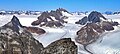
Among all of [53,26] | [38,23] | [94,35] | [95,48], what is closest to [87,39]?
[94,35]

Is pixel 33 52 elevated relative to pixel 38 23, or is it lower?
elevated

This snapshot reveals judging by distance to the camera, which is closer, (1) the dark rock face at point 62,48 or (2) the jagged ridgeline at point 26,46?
(1) the dark rock face at point 62,48

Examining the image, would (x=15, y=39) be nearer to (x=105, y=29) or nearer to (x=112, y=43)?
(x=112, y=43)

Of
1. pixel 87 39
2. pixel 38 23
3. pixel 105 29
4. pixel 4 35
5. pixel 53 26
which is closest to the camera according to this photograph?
pixel 4 35

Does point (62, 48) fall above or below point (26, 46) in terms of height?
above

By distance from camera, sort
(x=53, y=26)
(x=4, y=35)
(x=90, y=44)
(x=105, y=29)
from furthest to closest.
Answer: (x=53, y=26)
(x=105, y=29)
(x=90, y=44)
(x=4, y=35)

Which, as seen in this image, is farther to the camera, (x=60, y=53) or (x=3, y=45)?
(x=3, y=45)

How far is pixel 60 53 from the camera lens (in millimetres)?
35969

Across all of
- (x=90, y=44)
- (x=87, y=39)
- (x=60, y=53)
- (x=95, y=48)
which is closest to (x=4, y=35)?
(x=60, y=53)

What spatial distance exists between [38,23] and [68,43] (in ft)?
375

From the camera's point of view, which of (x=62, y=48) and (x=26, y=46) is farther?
(x=26, y=46)

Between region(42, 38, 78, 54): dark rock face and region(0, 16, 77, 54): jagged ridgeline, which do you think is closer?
region(42, 38, 78, 54): dark rock face

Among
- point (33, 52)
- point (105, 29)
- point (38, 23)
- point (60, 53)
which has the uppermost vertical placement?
point (60, 53)

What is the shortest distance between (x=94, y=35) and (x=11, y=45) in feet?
215
